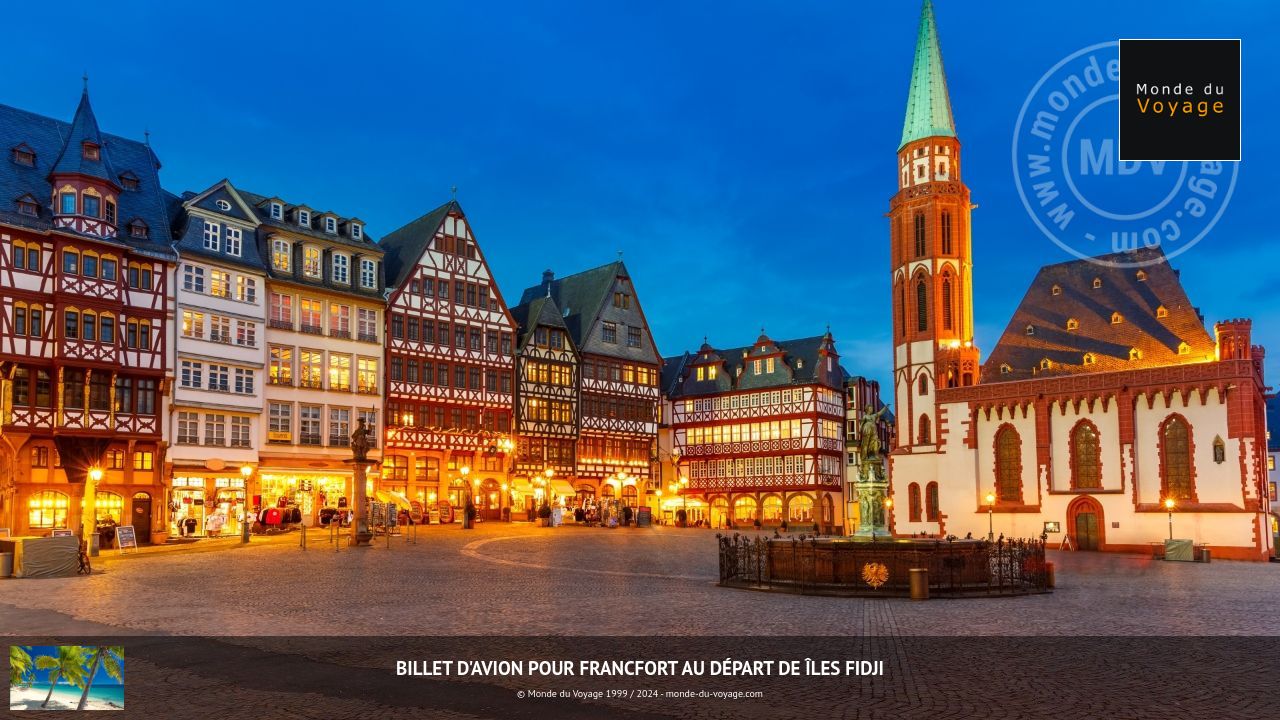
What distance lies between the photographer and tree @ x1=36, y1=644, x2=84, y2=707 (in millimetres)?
8852

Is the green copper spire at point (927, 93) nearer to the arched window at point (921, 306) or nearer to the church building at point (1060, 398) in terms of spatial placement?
the church building at point (1060, 398)

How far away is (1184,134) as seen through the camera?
79.2ft

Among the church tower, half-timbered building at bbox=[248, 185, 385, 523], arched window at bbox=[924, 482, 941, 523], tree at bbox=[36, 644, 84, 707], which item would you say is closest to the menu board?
half-timbered building at bbox=[248, 185, 385, 523]

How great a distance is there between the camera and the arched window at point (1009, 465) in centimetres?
5394

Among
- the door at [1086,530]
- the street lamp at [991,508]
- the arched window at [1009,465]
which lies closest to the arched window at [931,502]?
the street lamp at [991,508]

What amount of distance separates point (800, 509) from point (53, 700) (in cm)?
6617

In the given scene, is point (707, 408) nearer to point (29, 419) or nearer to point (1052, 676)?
point (29, 419)

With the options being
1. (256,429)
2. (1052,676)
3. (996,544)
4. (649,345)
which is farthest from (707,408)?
(1052,676)

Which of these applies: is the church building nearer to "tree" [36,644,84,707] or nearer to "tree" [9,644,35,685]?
"tree" [36,644,84,707]

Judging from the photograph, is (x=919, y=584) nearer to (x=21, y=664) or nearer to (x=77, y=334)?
(x=21, y=664)

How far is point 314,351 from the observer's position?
54969 mm

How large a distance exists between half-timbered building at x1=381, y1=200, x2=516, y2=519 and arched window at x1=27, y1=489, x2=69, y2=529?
1719 cm

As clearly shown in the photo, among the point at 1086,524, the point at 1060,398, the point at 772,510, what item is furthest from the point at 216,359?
the point at 1086,524

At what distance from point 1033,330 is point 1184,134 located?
1325 inches
